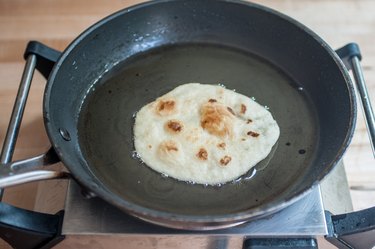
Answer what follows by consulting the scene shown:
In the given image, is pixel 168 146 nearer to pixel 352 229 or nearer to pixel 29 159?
pixel 29 159

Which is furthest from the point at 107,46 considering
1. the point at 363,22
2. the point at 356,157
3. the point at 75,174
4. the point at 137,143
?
the point at 363,22

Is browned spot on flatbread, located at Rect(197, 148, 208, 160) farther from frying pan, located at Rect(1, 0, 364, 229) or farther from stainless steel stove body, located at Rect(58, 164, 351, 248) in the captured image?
stainless steel stove body, located at Rect(58, 164, 351, 248)

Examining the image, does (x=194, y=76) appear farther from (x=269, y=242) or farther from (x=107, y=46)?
(x=269, y=242)

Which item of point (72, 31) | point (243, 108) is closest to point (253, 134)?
point (243, 108)

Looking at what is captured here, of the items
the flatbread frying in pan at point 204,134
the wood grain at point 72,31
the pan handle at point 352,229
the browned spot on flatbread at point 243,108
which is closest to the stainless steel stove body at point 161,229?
the pan handle at point 352,229

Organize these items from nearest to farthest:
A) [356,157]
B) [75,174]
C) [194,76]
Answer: [75,174]
[194,76]
[356,157]

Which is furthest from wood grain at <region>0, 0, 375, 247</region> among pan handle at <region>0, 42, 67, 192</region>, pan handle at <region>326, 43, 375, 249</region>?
pan handle at <region>326, 43, 375, 249</region>
